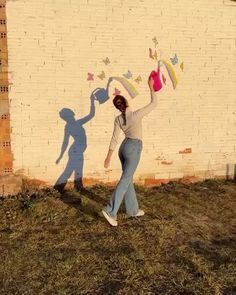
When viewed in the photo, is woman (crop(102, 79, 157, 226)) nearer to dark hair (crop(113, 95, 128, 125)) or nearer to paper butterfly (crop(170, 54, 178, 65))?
dark hair (crop(113, 95, 128, 125))

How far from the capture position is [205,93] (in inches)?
365

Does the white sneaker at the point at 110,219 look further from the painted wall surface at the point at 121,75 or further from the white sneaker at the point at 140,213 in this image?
the painted wall surface at the point at 121,75

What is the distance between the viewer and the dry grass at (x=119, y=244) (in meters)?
5.46

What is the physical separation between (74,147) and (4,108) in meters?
1.39

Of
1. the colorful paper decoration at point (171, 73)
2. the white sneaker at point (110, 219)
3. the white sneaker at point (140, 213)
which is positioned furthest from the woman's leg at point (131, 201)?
the colorful paper decoration at point (171, 73)

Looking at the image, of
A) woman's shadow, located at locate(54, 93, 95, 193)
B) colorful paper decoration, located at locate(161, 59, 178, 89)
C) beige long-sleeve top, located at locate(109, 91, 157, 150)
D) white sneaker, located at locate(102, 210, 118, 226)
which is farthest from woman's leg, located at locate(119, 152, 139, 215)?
colorful paper decoration, located at locate(161, 59, 178, 89)

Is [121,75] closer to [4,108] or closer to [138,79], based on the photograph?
[138,79]

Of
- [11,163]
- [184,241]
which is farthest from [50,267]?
[11,163]

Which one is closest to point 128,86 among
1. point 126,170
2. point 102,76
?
point 102,76

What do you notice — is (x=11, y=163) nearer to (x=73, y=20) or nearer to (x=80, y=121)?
(x=80, y=121)

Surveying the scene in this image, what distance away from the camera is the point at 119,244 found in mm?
6488

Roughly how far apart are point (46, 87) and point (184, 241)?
3545 millimetres

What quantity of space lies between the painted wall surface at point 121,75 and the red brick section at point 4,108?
97 mm

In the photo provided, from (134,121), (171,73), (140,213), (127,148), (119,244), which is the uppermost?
(171,73)
